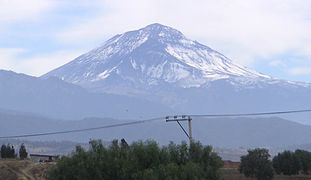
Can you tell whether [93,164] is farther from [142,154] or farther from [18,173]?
[18,173]

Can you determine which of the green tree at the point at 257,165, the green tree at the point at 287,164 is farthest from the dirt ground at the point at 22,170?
the green tree at the point at 287,164

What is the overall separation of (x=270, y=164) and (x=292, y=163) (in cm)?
834

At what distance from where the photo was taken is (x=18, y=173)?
8381 cm

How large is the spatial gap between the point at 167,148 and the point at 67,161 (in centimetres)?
860

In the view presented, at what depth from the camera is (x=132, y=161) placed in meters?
56.1

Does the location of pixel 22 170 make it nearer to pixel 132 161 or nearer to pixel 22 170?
pixel 22 170

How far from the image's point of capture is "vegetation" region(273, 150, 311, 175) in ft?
340

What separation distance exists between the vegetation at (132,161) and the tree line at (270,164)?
37244mm

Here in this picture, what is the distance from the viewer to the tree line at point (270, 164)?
94.4 m

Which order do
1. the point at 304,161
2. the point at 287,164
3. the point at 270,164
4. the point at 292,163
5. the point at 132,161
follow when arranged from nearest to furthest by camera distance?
1. the point at 132,161
2. the point at 270,164
3. the point at 292,163
4. the point at 287,164
5. the point at 304,161

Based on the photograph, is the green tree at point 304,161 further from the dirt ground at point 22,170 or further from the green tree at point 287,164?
the dirt ground at point 22,170

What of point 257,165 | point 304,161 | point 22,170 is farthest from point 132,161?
point 304,161

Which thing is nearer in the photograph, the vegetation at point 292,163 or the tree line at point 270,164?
the tree line at point 270,164

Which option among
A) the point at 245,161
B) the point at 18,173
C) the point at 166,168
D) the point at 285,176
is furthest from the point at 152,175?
the point at 285,176
